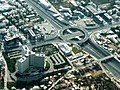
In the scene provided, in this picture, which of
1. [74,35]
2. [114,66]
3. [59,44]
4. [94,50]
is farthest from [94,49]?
[59,44]

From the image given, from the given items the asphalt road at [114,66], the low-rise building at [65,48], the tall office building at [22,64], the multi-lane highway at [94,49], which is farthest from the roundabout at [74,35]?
the tall office building at [22,64]

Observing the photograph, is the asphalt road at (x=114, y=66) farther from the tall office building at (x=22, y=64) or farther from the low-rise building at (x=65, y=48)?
the tall office building at (x=22, y=64)

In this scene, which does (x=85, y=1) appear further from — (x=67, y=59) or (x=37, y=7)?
(x=67, y=59)

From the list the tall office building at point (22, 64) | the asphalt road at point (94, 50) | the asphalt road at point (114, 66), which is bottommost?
the asphalt road at point (114, 66)

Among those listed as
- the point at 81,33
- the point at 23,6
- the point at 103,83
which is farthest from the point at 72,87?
the point at 23,6

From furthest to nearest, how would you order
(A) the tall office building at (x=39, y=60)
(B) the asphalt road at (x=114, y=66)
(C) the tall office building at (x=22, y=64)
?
(B) the asphalt road at (x=114, y=66) < (A) the tall office building at (x=39, y=60) < (C) the tall office building at (x=22, y=64)

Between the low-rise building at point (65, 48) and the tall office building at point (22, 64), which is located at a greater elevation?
the tall office building at point (22, 64)

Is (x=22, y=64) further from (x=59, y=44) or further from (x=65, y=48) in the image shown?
(x=59, y=44)

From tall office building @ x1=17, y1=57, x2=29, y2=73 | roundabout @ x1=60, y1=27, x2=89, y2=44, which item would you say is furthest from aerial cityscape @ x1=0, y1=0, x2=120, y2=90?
tall office building @ x1=17, y1=57, x2=29, y2=73
